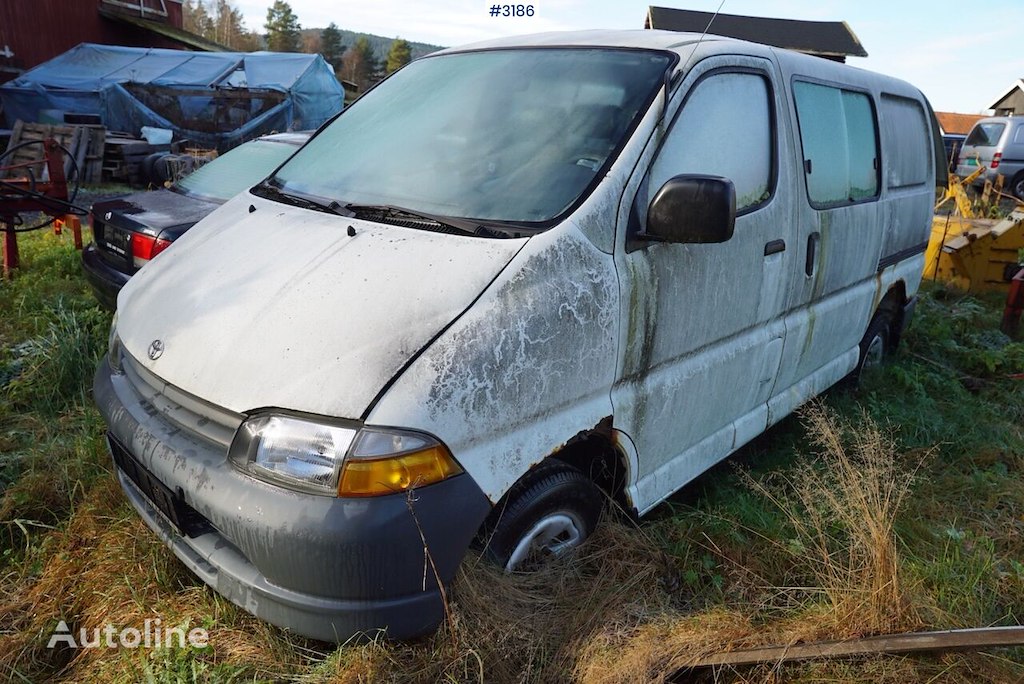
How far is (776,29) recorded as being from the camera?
21.1 meters

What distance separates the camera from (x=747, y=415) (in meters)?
3.19

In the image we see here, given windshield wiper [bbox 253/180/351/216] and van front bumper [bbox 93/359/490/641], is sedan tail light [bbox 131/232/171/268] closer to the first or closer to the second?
windshield wiper [bbox 253/180/351/216]

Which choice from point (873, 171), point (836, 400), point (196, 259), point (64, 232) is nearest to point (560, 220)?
point (196, 259)

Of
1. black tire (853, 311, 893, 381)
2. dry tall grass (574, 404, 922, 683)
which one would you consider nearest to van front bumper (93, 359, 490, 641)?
dry tall grass (574, 404, 922, 683)

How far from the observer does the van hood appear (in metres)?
1.89

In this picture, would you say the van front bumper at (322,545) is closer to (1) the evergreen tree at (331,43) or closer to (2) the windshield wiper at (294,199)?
(2) the windshield wiper at (294,199)

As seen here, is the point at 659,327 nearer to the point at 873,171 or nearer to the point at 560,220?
the point at 560,220

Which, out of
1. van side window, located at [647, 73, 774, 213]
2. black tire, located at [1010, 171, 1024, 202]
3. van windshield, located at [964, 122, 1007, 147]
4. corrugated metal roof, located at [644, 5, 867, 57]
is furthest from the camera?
corrugated metal roof, located at [644, 5, 867, 57]

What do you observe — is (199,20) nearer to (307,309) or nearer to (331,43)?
(331,43)

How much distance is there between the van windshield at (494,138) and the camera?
238cm

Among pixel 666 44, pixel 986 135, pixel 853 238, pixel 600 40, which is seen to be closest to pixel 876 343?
pixel 853 238

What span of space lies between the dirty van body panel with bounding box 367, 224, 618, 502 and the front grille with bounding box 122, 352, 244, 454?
19.1 inches

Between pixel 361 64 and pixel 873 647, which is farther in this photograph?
pixel 361 64

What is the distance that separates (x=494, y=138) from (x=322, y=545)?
1.54m
